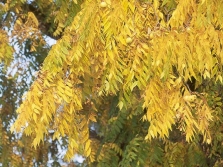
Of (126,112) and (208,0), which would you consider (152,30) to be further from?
(126,112)

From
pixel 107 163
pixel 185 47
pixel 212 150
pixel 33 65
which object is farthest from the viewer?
pixel 33 65

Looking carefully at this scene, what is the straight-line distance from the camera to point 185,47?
2.02 metres

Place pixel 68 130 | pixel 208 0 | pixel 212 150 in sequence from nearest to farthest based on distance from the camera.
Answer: pixel 208 0
pixel 68 130
pixel 212 150

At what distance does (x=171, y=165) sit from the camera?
3682mm

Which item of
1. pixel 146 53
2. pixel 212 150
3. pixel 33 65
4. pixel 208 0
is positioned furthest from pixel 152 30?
pixel 33 65

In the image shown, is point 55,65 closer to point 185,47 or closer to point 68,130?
point 68,130

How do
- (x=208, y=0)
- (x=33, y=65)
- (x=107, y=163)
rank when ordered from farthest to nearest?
(x=33, y=65), (x=107, y=163), (x=208, y=0)

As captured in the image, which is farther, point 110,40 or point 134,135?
point 134,135

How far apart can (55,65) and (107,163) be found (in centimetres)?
188

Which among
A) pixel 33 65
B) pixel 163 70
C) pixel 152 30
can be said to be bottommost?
pixel 163 70

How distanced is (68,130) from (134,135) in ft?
6.35

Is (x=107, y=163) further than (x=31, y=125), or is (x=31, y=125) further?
(x=107, y=163)

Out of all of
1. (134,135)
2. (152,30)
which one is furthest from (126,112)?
Answer: (152,30)

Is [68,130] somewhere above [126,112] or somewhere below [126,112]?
below
